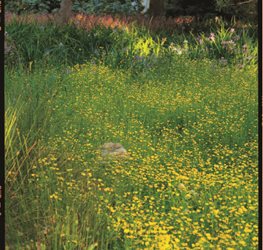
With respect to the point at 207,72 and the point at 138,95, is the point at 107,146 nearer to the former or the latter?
the point at 138,95

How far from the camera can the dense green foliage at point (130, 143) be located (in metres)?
3.39

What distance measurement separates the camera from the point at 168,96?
711 centimetres

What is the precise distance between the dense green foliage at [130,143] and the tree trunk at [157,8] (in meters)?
4.86

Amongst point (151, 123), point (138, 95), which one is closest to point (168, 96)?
point (138, 95)

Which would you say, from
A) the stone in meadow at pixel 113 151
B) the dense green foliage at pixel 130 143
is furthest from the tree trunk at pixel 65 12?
the stone in meadow at pixel 113 151

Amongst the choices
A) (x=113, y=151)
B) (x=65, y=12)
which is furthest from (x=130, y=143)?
(x=65, y=12)

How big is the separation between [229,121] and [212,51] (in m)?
4.23

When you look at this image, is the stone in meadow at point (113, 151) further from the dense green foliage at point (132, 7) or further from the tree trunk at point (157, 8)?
the tree trunk at point (157, 8)

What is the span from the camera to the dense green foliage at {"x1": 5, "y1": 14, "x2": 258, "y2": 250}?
3.39 metres

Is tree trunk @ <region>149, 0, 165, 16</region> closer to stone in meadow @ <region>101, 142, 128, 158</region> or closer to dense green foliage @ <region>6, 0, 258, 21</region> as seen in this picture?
dense green foliage @ <region>6, 0, 258, 21</region>

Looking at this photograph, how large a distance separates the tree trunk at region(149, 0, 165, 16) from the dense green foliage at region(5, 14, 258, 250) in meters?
4.86

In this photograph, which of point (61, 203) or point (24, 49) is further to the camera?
point (24, 49)

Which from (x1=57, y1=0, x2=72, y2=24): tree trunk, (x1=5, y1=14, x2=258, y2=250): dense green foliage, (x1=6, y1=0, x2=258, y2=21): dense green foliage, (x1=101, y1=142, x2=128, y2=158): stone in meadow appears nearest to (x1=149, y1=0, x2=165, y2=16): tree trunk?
(x1=6, y1=0, x2=258, y2=21): dense green foliage

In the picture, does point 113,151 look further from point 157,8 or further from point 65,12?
point 157,8
